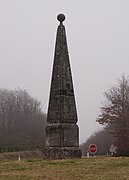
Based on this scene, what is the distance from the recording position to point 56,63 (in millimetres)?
19625

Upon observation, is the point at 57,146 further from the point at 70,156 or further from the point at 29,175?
the point at 29,175

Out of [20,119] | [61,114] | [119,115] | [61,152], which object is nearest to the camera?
[61,152]

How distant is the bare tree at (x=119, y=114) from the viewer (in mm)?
46625

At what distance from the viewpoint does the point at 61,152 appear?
18516 mm

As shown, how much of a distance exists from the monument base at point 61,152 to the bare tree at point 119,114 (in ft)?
84.8

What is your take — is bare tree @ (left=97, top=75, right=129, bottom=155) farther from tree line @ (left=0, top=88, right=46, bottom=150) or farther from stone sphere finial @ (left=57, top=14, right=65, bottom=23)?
tree line @ (left=0, top=88, right=46, bottom=150)

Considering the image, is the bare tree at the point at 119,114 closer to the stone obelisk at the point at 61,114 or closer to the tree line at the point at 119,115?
the tree line at the point at 119,115

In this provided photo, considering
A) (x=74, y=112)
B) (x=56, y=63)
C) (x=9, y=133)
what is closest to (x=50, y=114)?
(x=74, y=112)

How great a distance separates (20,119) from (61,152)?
280 ft

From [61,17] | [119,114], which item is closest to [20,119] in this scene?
[119,114]

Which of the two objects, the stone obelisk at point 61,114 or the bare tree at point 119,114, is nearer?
the stone obelisk at point 61,114

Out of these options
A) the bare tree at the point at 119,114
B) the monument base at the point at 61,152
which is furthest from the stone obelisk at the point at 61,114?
the bare tree at the point at 119,114

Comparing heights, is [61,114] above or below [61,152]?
above

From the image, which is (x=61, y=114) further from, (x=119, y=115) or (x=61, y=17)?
(x=119, y=115)
